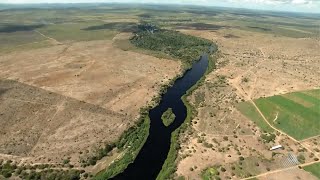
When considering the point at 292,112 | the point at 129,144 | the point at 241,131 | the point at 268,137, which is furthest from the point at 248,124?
the point at 129,144

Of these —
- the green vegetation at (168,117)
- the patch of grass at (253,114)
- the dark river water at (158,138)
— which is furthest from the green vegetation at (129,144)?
the patch of grass at (253,114)

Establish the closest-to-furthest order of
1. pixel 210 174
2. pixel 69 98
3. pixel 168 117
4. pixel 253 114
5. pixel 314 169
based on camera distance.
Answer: pixel 210 174 < pixel 314 169 < pixel 168 117 < pixel 253 114 < pixel 69 98

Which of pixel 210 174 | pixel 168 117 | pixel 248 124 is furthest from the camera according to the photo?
pixel 168 117

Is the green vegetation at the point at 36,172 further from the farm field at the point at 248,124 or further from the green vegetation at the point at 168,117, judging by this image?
the green vegetation at the point at 168,117

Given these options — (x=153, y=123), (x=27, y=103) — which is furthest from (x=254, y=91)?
(x=27, y=103)

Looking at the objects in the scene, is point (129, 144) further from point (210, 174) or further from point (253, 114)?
point (253, 114)

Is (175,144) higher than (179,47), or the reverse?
(179,47)

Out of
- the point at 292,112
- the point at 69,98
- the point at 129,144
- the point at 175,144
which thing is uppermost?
the point at 292,112
